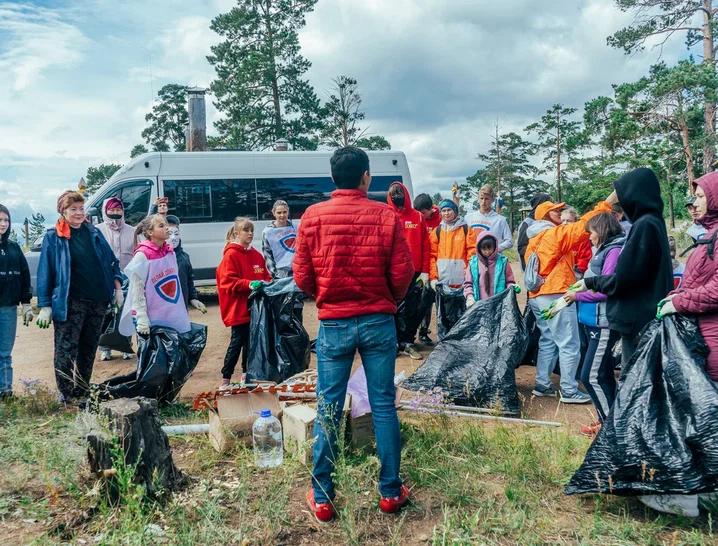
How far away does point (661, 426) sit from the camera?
259 centimetres

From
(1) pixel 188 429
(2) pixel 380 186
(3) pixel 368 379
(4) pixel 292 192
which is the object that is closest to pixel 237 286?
(1) pixel 188 429

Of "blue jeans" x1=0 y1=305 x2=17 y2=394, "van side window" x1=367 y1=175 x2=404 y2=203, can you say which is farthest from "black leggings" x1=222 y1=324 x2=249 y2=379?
"van side window" x1=367 y1=175 x2=404 y2=203

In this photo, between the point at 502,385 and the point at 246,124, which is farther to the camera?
the point at 246,124

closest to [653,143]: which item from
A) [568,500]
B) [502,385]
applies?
[502,385]

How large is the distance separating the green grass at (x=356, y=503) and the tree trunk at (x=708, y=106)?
51.2ft

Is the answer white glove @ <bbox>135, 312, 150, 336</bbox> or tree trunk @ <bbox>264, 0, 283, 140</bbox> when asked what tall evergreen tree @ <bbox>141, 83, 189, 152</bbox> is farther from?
white glove @ <bbox>135, 312, 150, 336</bbox>

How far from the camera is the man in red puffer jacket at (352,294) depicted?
102 inches

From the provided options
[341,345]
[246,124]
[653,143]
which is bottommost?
[341,345]

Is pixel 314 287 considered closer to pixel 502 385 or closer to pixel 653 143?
pixel 502 385

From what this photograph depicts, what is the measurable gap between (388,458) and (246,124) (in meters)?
21.8

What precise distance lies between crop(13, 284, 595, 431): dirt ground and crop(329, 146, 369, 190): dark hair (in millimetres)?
2577

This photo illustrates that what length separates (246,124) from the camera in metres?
22.9

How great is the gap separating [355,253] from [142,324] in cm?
230

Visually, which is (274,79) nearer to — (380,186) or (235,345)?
(380,186)
